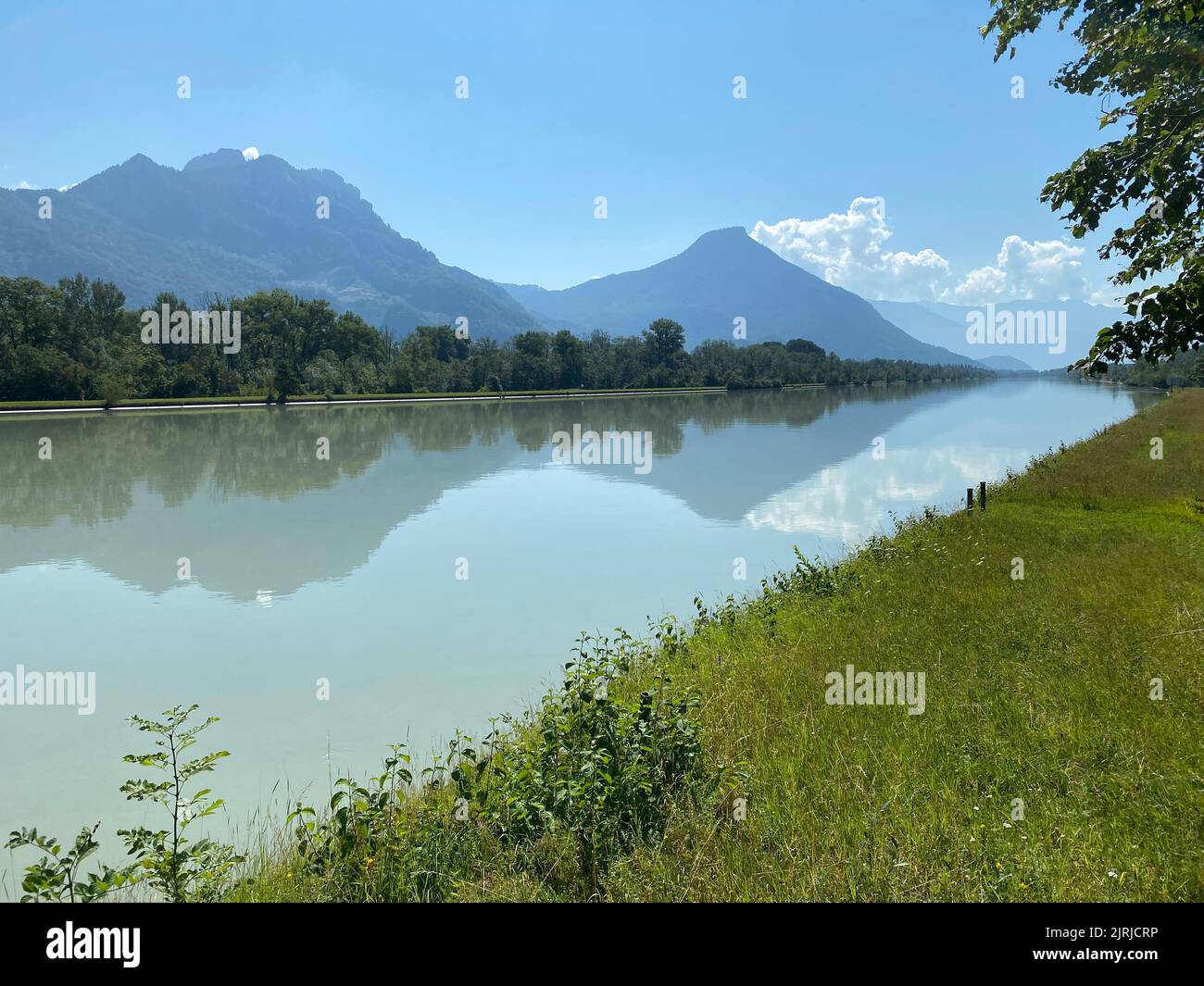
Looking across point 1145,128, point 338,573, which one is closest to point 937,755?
point 1145,128

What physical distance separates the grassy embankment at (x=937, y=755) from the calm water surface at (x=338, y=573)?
143 inches

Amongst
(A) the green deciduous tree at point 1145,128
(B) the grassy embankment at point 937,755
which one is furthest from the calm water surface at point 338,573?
(A) the green deciduous tree at point 1145,128

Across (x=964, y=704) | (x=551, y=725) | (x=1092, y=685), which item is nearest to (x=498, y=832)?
(x=551, y=725)

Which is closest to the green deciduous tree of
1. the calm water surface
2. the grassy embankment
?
the grassy embankment

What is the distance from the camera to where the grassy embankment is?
228 inches

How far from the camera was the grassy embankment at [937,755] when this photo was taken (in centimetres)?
578

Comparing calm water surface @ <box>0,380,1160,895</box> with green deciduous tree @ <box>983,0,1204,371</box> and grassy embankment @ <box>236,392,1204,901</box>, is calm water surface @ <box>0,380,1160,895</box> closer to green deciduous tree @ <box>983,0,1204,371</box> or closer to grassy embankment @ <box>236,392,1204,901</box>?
grassy embankment @ <box>236,392,1204,901</box>

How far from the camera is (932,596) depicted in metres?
15.0

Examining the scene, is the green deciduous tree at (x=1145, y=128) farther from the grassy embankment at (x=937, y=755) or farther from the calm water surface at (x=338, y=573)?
the calm water surface at (x=338, y=573)

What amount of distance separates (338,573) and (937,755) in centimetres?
1664

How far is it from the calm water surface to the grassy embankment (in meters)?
3.62

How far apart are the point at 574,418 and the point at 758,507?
62.3 metres
